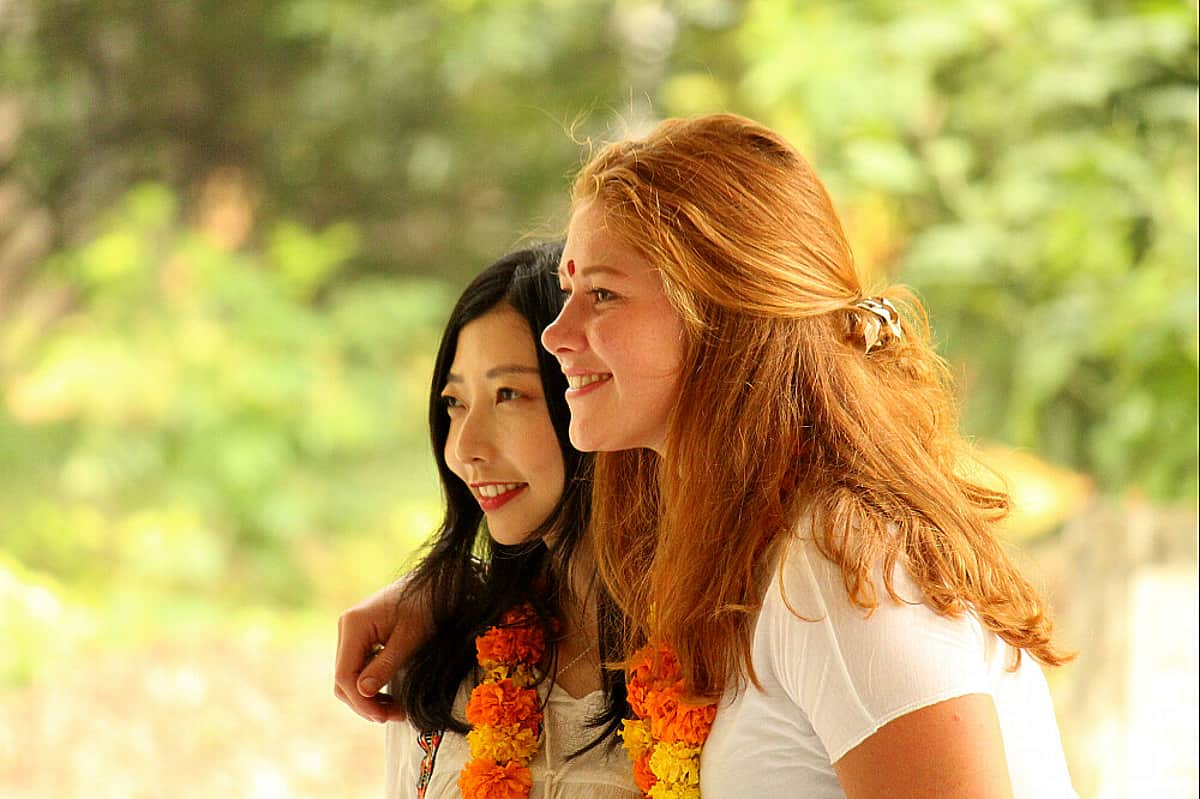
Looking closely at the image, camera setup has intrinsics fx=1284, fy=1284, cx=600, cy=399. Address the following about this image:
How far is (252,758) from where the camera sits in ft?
12.3

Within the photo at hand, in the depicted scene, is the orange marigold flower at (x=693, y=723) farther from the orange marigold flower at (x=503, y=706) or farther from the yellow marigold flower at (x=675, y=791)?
the orange marigold flower at (x=503, y=706)

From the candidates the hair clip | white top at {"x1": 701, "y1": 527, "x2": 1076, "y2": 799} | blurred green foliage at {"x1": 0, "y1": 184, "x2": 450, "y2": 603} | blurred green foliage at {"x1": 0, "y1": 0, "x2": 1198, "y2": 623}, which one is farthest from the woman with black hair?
blurred green foliage at {"x1": 0, "y1": 184, "x2": 450, "y2": 603}

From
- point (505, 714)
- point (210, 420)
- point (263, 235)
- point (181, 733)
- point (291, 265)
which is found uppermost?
point (263, 235)

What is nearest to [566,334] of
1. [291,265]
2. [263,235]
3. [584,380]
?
[584,380]

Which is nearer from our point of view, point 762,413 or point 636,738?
point 762,413

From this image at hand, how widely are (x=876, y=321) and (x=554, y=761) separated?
23.7 inches

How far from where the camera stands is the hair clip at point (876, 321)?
1.24 metres

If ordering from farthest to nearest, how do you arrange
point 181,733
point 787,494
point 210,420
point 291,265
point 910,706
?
point 291,265 < point 210,420 < point 181,733 < point 787,494 < point 910,706

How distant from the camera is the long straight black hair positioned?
148cm

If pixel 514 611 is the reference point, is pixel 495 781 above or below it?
below

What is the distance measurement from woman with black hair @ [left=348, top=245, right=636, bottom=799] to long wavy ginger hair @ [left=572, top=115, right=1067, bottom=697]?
252mm

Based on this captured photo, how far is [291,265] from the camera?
466cm

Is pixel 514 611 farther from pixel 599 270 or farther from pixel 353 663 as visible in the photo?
pixel 599 270

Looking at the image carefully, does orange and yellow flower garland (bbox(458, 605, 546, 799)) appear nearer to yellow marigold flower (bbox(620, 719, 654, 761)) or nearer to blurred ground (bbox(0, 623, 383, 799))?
yellow marigold flower (bbox(620, 719, 654, 761))
